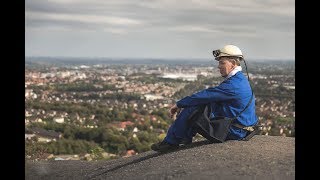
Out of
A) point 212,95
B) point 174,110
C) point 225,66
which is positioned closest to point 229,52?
point 225,66

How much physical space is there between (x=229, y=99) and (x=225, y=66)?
411mm

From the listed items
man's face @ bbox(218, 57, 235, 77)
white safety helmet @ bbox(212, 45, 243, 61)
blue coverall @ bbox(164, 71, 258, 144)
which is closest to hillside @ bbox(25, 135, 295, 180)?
blue coverall @ bbox(164, 71, 258, 144)

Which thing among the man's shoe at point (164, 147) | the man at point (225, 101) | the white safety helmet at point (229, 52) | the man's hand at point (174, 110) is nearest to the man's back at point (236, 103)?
the man at point (225, 101)

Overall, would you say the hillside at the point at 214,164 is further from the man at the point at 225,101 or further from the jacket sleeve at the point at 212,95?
the jacket sleeve at the point at 212,95

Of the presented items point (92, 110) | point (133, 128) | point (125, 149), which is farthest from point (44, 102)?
point (125, 149)

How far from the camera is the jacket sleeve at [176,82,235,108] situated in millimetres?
6398

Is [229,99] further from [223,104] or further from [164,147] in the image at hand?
[164,147]

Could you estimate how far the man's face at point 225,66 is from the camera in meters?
6.48

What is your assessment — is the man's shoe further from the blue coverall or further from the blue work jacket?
the blue work jacket

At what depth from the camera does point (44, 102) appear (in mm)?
46188

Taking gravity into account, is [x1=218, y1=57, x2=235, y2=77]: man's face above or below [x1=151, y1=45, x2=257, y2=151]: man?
above

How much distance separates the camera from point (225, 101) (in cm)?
653
